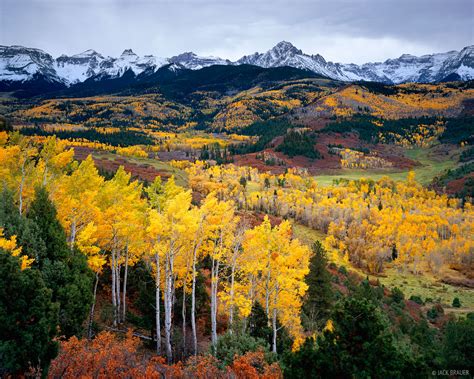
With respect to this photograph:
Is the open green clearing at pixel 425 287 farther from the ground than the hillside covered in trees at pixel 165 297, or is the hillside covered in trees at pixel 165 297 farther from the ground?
the hillside covered in trees at pixel 165 297

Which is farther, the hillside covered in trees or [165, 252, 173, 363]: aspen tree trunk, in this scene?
[165, 252, 173, 363]: aspen tree trunk

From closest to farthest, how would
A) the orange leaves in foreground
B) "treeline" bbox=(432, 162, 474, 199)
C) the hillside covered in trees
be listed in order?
the hillside covered in trees
the orange leaves in foreground
"treeline" bbox=(432, 162, 474, 199)

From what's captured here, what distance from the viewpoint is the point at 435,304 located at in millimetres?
70000

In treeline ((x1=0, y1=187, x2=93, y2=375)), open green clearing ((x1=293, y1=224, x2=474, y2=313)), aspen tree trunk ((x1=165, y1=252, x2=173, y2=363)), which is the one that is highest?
treeline ((x1=0, y1=187, x2=93, y2=375))

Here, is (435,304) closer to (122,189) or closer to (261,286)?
(261,286)

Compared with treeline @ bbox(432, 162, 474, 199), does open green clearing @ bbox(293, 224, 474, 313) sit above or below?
below

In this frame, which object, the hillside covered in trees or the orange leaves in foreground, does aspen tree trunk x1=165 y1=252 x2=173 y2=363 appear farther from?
the orange leaves in foreground

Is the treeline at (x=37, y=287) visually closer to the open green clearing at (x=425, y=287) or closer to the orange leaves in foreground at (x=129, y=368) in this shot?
the orange leaves in foreground at (x=129, y=368)

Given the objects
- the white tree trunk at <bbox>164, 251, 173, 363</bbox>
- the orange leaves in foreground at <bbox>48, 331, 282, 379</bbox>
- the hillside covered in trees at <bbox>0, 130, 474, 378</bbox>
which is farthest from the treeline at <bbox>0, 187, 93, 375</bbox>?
the white tree trunk at <bbox>164, 251, 173, 363</bbox>

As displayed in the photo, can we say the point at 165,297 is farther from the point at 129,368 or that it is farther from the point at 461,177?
the point at 461,177

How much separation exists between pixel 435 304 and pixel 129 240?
67.0 meters

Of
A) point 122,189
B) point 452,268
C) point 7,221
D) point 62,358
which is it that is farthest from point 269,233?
point 452,268

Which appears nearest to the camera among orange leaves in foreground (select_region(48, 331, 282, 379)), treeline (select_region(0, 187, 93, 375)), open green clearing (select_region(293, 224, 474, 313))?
treeline (select_region(0, 187, 93, 375))

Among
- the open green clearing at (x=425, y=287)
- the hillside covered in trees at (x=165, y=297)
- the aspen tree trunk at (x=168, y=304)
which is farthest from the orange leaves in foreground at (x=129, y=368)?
the open green clearing at (x=425, y=287)
